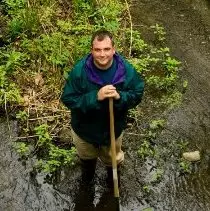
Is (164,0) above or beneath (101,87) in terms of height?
above

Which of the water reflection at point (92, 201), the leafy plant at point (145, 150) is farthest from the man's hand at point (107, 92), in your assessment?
the leafy plant at point (145, 150)

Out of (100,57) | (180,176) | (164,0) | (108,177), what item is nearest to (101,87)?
(100,57)

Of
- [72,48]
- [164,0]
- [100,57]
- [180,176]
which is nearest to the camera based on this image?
[100,57]

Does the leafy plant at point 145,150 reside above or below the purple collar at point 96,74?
below

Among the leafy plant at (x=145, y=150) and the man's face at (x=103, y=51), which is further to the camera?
the leafy plant at (x=145, y=150)

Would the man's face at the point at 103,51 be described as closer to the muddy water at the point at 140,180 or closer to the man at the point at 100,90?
the man at the point at 100,90

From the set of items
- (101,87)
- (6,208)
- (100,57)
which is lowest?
(6,208)

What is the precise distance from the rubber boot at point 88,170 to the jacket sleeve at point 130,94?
0.85 m

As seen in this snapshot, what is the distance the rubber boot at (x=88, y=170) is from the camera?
413 centimetres

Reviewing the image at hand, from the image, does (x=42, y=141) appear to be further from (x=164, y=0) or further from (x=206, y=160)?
(x=164, y=0)

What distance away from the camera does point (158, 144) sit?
472 cm

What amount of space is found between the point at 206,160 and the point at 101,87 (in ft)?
5.50

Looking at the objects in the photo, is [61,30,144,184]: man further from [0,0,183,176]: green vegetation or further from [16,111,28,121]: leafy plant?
[16,111,28,121]: leafy plant

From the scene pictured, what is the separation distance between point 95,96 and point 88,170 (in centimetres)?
109
